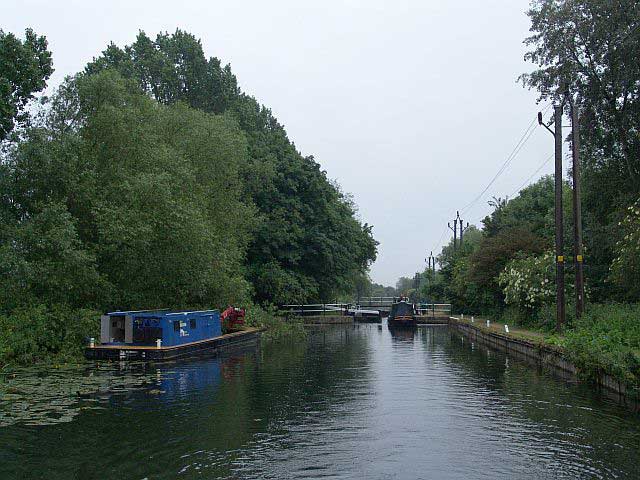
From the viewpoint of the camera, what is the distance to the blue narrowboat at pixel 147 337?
83.7ft

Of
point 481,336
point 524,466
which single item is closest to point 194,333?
point 481,336

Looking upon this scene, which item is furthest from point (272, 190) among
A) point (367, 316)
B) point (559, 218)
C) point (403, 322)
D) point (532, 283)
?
point (559, 218)

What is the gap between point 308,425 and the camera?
48.4 ft

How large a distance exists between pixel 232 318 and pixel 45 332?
548 inches

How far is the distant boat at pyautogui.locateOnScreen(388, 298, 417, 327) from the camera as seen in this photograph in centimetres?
5425

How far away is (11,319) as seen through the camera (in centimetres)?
2456

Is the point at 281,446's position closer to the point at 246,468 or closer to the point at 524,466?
the point at 246,468

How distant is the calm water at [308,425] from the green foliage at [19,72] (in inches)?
440

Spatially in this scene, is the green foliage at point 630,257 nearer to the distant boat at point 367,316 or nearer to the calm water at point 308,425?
the calm water at point 308,425

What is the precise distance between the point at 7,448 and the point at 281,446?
4.93 m

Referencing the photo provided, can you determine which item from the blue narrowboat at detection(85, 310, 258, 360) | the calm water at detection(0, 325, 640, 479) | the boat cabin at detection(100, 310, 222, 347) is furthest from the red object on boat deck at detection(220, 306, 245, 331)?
the calm water at detection(0, 325, 640, 479)

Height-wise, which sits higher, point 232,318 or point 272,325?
point 232,318

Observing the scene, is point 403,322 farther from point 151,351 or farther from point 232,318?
point 151,351

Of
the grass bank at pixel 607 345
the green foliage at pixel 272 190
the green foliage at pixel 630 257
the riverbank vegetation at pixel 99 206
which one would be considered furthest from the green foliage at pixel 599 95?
the green foliage at pixel 272 190
